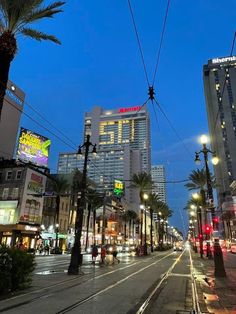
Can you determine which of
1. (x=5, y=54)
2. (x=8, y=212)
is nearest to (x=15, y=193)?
(x=8, y=212)

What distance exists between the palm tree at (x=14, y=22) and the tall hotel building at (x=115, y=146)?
44424 millimetres

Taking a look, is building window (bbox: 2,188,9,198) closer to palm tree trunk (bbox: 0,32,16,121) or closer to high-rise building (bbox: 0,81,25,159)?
high-rise building (bbox: 0,81,25,159)

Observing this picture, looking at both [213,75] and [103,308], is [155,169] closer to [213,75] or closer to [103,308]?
[213,75]

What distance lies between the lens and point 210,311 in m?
10.1

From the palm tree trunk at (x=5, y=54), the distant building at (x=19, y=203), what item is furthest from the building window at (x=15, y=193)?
the palm tree trunk at (x=5, y=54)

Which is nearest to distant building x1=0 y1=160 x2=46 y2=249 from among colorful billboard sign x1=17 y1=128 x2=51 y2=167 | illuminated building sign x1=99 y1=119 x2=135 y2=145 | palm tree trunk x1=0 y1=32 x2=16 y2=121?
colorful billboard sign x1=17 y1=128 x2=51 y2=167

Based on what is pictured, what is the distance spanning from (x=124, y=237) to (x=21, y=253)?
110 metres

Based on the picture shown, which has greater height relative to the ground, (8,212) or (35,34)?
(35,34)

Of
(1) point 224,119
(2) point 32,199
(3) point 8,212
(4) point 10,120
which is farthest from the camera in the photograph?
(1) point 224,119

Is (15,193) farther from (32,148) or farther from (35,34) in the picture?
(35,34)

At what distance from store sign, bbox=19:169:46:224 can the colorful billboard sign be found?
3372 millimetres

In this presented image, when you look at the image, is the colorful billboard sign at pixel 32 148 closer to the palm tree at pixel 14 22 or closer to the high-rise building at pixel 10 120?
the high-rise building at pixel 10 120

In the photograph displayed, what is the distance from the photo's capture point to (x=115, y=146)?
4368 inches

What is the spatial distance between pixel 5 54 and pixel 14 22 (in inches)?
93.1
